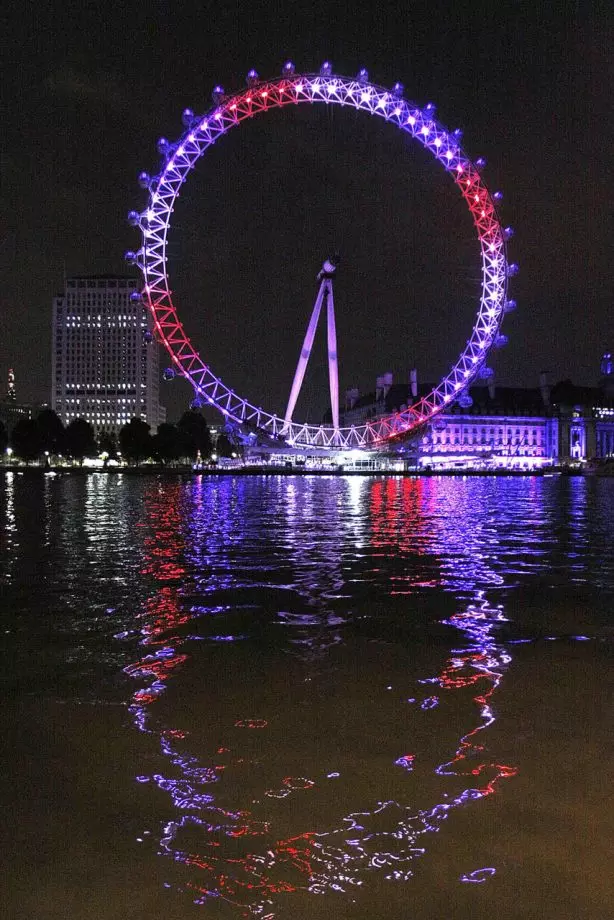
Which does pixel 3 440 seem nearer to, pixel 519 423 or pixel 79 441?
pixel 79 441

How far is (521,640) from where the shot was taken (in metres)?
9.37

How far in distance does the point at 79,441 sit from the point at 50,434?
15.1ft

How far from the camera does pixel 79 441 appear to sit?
128 meters

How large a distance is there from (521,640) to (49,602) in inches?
261

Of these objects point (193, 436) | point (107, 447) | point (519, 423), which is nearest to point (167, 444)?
point (193, 436)

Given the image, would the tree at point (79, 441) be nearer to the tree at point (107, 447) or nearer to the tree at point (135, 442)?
the tree at point (135, 442)

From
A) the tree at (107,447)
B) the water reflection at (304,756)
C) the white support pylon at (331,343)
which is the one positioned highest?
the white support pylon at (331,343)

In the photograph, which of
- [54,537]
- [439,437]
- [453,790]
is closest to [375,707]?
[453,790]

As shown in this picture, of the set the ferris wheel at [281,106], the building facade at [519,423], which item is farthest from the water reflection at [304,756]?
the building facade at [519,423]

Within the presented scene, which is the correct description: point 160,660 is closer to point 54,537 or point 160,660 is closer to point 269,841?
point 269,841

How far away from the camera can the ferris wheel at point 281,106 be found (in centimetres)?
5238

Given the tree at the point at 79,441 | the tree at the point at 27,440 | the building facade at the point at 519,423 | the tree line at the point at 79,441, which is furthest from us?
the building facade at the point at 519,423

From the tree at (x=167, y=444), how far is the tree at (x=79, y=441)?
35.3 ft

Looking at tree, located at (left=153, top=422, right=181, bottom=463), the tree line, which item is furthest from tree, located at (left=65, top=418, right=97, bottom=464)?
tree, located at (left=153, top=422, right=181, bottom=463)
